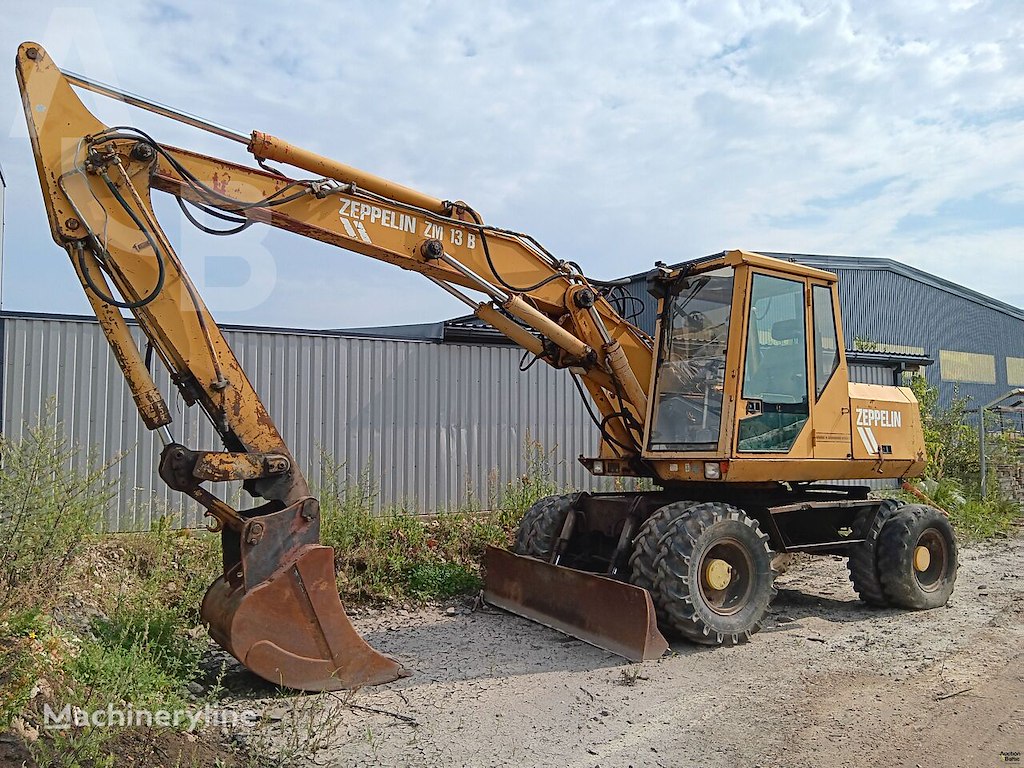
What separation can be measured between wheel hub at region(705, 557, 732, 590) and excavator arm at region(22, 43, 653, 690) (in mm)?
2394

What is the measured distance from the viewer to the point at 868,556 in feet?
23.7

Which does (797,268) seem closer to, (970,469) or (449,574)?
(449,574)

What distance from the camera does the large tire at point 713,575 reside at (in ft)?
18.8

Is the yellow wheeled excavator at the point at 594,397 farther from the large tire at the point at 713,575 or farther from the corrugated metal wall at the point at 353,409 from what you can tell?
the corrugated metal wall at the point at 353,409

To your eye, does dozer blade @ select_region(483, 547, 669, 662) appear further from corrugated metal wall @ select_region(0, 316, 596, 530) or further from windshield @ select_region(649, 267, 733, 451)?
corrugated metal wall @ select_region(0, 316, 596, 530)

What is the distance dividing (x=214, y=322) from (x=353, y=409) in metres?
4.59

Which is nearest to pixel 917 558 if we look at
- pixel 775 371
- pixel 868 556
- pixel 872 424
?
pixel 868 556

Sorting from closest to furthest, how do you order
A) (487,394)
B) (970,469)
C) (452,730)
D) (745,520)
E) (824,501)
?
(452,730)
(745,520)
(824,501)
(487,394)
(970,469)

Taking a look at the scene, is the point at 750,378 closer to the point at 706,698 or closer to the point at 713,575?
the point at 713,575

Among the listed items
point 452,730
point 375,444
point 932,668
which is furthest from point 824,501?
point 375,444

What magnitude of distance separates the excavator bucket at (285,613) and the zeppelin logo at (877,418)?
470cm

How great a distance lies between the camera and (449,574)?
777cm

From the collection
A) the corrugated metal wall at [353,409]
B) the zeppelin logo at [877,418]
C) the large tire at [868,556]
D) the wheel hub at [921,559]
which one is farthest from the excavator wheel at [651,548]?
the corrugated metal wall at [353,409]

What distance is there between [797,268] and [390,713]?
4667 millimetres
